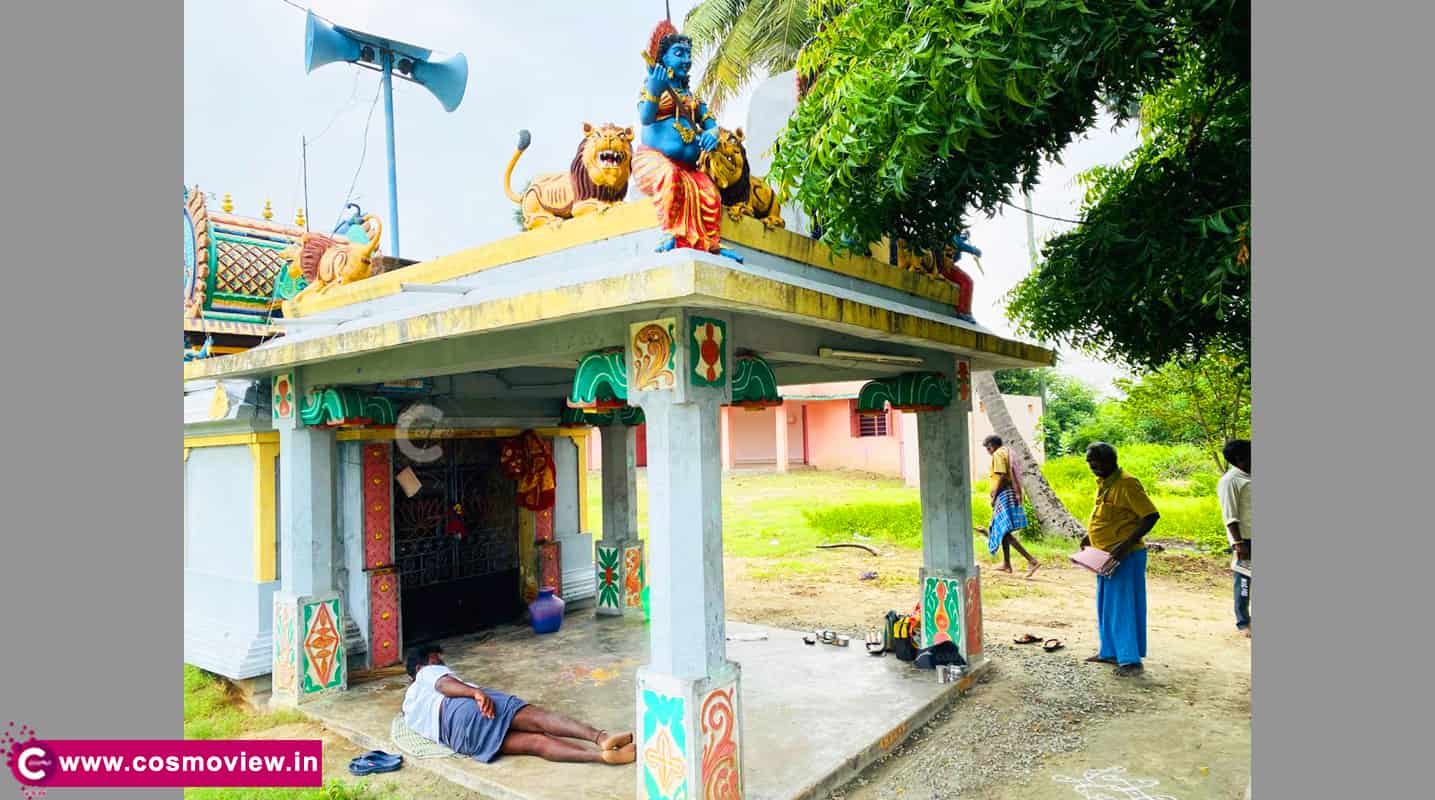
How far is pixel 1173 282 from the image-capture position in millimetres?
5246

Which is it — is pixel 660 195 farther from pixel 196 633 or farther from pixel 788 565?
pixel 788 565

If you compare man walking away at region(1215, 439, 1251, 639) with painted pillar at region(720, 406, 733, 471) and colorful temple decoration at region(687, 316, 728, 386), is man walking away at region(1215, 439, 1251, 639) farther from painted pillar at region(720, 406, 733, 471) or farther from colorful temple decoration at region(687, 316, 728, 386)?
painted pillar at region(720, 406, 733, 471)

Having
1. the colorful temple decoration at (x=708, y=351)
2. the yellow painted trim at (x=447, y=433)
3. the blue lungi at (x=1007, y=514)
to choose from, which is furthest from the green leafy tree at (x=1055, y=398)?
the colorful temple decoration at (x=708, y=351)

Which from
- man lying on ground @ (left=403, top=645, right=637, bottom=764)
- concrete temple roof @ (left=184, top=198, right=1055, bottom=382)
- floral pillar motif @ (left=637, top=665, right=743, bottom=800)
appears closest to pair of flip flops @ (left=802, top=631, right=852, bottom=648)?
concrete temple roof @ (left=184, top=198, right=1055, bottom=382)

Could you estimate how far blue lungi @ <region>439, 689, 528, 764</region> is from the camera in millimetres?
5180

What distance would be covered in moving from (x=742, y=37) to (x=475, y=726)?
1246 cm

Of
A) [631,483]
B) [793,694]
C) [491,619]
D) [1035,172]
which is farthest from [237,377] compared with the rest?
[1035,172]

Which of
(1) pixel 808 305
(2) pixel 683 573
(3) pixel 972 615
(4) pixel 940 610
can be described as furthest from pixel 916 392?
(2) pixel 683 573

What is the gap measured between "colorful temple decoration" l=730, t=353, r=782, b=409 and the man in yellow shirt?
3.13m

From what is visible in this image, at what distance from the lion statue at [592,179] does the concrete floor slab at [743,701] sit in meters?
3.33

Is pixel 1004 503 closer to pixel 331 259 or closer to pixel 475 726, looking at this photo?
pixel 475 726

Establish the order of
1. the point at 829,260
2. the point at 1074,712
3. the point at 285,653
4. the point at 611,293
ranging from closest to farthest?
the point at 611,293 → the point at 829,260 → the point at 1074,712 → the point at 285,653

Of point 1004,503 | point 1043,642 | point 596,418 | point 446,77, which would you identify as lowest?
point 1043,642

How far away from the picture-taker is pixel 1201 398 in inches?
494
